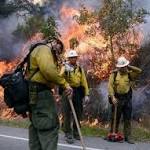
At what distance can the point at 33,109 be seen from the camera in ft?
22.9

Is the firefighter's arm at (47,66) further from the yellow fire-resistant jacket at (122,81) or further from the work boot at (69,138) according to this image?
the yellow fire-resistant jacket at (122,81)

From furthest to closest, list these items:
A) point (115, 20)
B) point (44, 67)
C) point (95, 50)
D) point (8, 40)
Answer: point (8, 40), point (95, 50), point (115, 20), point (44, 67)

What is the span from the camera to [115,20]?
553 inches

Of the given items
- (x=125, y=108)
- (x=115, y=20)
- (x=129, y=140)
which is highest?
(x=115, y=20)

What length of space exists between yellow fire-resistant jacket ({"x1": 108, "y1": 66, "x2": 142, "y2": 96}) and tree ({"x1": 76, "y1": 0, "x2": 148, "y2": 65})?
3.39m

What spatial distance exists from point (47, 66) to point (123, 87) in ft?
14.1

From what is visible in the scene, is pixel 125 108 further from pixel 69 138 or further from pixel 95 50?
pixel 95 50

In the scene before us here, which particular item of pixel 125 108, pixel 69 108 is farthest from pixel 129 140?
pixel 69 108

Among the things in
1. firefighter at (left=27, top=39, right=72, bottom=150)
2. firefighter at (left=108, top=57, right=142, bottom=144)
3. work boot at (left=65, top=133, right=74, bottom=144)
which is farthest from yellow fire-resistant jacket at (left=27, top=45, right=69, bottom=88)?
firefighter at (left=108, top=57, right=142, bottom=144)


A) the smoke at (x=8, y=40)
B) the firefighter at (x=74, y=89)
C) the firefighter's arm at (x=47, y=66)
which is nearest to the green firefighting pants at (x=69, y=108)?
the firefighter at (x=74, y=89)

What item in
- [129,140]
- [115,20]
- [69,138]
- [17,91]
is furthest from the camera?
[115,20]

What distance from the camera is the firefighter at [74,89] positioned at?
416 inches

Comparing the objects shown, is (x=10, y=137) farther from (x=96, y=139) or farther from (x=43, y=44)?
(x=43, y=44)

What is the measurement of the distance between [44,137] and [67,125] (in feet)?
12.8
